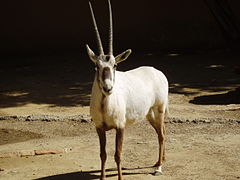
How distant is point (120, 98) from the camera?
19.4ft

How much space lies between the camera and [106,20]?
53.2ft

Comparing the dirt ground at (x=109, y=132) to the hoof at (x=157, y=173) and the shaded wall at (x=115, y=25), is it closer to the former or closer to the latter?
the hoof at (x=157, y=173)

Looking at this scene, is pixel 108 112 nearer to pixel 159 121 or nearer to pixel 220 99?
pixel 159 121

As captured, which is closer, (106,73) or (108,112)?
(106,73)

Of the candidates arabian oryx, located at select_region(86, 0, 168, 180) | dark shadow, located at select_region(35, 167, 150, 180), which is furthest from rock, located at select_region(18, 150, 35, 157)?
arabian oryx, located at select_region(86, 0, 168, 180)

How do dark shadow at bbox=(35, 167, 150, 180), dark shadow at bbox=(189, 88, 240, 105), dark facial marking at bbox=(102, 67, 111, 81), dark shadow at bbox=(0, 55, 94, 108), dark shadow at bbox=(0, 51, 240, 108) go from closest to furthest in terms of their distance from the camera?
dark facial marking at bbox=(102, 67, 111, 81)
dark shadow at bbox=(35, 167, 150, 180)
dark shadow at bbox=(189, 88, 240, 105)
dark shadow at bbox=(0, 55, 94, 108)
dark shadow at bbox=(0, 51, 240, 108)

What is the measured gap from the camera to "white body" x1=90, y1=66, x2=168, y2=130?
5762 millimetres

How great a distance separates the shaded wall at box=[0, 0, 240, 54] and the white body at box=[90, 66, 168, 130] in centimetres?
933

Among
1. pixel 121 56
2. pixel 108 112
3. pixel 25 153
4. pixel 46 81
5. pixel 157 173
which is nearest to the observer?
pixel 108 112

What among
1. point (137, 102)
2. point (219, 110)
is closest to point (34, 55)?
point (219, 110)

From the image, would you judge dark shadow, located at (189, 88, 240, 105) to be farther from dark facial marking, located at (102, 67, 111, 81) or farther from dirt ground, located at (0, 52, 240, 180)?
dark facial marking, located at (102, 67, 111, 81)

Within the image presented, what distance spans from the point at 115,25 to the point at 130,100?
400 inches

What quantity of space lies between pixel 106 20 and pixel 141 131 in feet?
27.4

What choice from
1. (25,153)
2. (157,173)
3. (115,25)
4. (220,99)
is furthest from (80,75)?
(157,173)
